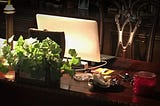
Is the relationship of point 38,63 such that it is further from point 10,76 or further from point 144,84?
point 144,84

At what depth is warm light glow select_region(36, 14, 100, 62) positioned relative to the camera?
2.07m

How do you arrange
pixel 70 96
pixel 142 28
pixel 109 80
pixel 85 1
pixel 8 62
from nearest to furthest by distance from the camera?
pixel 70 96, pixel 8 62, pixel 109 80, pixel 142 28, pixel 85 1

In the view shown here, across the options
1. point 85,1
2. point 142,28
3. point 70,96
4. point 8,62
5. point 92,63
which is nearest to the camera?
point 70,96

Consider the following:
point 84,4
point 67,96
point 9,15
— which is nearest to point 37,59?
point 67,96

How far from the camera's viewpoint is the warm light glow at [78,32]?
207cm

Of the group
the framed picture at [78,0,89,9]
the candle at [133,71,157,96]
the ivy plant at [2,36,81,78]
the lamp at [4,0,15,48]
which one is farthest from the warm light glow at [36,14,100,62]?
the framed picture at [78,0,89,9]

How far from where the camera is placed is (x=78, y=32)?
2.12 m

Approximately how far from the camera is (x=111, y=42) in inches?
150

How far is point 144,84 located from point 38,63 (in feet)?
1.72

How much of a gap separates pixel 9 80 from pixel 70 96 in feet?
1.15

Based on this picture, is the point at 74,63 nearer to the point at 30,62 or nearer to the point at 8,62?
the point at 30,62

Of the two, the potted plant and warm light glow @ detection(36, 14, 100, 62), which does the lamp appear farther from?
the potted plant

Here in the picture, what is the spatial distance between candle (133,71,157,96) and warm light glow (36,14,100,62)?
48 cm

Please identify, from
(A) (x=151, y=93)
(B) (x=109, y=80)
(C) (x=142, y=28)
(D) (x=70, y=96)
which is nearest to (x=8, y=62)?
(D) (x=70, y=96)
